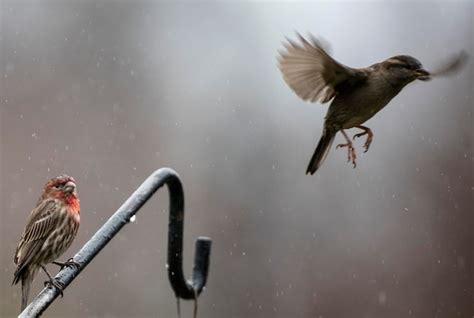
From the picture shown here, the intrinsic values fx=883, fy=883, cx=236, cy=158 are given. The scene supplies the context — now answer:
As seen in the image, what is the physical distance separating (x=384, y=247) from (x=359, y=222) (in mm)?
294

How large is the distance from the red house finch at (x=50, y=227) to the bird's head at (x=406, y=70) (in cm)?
138

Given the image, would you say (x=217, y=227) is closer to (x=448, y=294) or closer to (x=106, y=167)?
(x=106, y=167)

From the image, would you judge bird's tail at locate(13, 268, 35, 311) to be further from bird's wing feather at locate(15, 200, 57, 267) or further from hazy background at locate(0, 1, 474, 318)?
hazy background at locate(0, 1, 474, 318)

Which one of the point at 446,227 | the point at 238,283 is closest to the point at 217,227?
the point at 238,283

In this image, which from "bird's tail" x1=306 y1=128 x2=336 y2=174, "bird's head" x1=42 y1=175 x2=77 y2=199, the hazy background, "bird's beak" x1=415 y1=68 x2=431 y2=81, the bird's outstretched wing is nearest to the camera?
"bird's beak" x1=415 y1=68 x2=431 y2=81

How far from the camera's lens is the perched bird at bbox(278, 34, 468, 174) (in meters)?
2.70

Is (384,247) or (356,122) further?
(384,247)

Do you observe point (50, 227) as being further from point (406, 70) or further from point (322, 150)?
point (406, 70)

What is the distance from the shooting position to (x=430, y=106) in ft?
25.3

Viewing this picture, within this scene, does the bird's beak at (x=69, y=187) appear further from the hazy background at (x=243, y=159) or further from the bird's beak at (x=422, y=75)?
the hazy background at (x=243, y=159)

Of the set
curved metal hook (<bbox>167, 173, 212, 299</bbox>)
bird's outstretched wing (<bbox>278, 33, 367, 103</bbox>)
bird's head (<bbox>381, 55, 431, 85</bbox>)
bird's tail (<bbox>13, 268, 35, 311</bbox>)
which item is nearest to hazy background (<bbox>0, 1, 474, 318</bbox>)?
bird's tail (<bbox>13, 268, 35, 311</bbox>)

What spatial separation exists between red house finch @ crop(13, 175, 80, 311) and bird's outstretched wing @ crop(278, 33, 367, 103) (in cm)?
98

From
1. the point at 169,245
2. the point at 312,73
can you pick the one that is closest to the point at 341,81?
the point at 312,73

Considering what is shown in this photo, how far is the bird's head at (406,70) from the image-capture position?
263 centimetres
